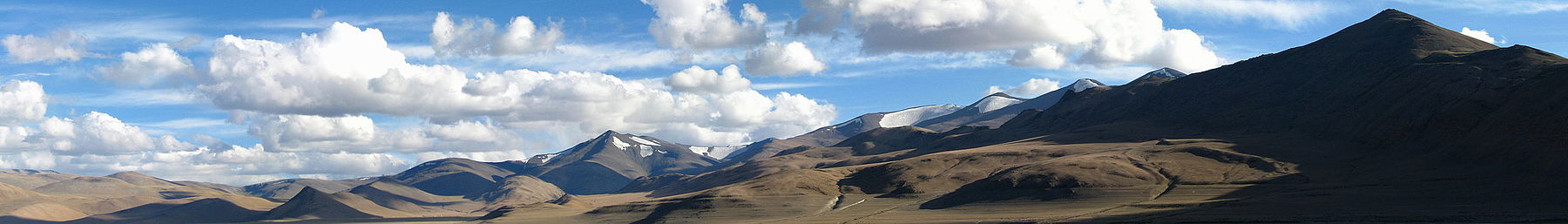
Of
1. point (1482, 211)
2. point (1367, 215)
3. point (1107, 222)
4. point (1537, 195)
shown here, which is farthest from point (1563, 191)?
point (1107, 222)

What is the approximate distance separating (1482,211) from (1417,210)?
34.7 ft

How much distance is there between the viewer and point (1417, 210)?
7520 inches

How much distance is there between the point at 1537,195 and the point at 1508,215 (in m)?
33.4

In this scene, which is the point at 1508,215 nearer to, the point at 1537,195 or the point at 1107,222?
the point at 1537,195

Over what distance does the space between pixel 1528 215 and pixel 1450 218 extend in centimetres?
1008

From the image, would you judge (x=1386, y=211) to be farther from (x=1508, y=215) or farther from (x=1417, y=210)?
(x=1508, y=215)

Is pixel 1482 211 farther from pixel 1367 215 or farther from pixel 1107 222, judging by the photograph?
pixel 1107 222

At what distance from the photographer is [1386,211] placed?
190 metres

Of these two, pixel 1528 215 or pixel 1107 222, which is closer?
pixel 1528 215

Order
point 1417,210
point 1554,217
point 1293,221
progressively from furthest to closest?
point 1417,210
point 1293,221
point 1554,217

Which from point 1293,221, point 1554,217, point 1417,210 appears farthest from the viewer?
point 1417,210

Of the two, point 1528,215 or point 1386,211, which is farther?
point 1386,211

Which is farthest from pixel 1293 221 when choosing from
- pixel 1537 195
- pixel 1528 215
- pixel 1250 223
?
pixel 1537 195

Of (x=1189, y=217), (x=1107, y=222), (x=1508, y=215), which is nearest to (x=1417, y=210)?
(x=1508, y=215)
